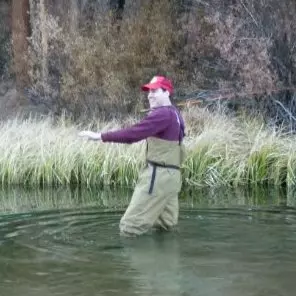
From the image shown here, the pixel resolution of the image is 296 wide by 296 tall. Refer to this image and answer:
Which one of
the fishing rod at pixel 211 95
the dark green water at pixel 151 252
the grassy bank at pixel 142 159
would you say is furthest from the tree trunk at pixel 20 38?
the dark green water at pixel 151 252

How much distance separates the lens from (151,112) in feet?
27.6

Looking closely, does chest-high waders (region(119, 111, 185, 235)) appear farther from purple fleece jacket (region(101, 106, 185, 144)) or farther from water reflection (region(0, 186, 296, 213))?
water reflection (region(0, 186, 296, 213))

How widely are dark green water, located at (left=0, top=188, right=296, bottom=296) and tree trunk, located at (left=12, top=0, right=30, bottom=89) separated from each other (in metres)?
10.7

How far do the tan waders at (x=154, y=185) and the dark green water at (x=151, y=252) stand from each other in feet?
0.69

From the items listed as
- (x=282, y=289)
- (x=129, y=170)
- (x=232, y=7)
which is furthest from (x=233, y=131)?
(x=282, y=289)

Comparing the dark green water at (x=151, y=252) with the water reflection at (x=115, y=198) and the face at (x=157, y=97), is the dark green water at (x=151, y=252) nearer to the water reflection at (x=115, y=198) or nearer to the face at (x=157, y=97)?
A: the water reflection at (x=115, y=198)

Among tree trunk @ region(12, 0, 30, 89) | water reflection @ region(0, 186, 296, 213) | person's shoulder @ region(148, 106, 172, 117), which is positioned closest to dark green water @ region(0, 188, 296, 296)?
water reflection @ region(0, 186, 296, 213)

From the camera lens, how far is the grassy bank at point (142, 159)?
13.8m

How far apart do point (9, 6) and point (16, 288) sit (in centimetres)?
2013

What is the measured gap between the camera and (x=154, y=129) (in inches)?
326

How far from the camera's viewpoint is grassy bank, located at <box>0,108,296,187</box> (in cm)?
1382

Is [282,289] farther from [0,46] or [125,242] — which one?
[0,46]

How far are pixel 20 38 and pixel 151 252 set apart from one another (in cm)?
1514

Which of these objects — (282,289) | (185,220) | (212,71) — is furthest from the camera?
(212,71)
